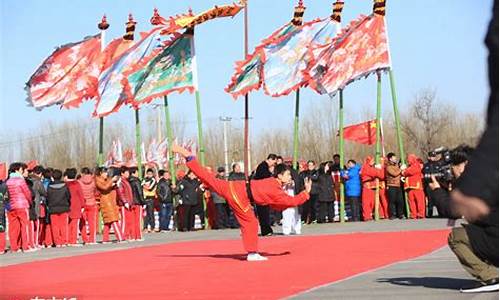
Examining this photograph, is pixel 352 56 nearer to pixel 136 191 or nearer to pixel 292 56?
pixel 292 56

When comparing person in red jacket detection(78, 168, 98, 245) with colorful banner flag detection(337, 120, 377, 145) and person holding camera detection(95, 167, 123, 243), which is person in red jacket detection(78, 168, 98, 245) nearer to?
person holding camera detection(95, 167, 123, 243)

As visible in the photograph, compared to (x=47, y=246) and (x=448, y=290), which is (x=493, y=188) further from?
(x=47, y=246)

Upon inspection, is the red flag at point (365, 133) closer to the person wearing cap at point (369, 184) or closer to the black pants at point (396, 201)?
the person wearing cap at point (369, 184)

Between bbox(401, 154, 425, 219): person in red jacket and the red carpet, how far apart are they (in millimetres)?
5486

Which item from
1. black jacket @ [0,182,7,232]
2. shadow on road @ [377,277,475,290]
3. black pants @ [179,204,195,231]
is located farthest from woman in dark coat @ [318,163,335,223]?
shadow on road @ [377,277,475,290]

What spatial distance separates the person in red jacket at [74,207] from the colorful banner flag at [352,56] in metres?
7.74

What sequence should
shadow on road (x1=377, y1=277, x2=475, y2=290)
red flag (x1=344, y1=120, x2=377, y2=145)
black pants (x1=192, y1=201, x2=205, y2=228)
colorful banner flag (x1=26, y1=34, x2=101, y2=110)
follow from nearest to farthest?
shadow on road (x1=377, y1=277, x2=475, y2=290)
black pants (x1=192, y1=201, x2=205, y2=228)
colorful banner flag (x1=26, y1=34, x2=101, y2=110)
red flag (x1=344, y1=120, x2=377, y2=145)

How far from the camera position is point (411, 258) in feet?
45.0

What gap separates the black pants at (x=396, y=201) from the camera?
993 inches

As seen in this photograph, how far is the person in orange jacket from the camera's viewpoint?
25.4 metres

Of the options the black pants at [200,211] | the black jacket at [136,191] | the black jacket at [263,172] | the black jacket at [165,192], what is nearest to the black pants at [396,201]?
the black pants at [200,211]

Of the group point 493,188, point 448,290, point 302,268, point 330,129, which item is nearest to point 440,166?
point 448,290

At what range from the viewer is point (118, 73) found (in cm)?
2764

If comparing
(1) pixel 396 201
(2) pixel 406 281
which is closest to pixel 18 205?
(1) pixel 396 201
